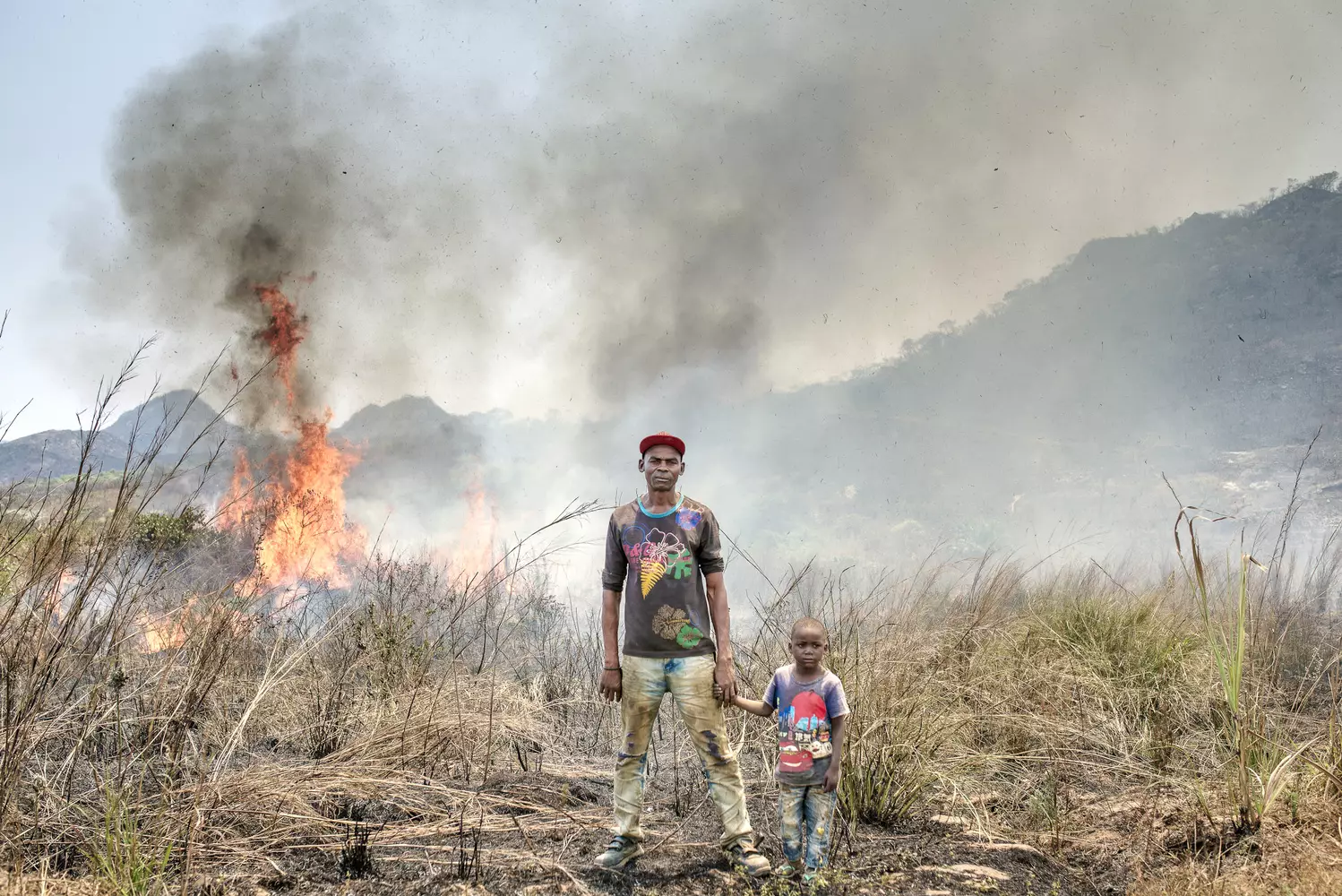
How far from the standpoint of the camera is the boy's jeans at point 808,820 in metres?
2.82

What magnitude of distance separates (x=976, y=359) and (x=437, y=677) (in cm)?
6115

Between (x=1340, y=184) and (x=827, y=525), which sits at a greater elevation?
(x=1340, y=184)

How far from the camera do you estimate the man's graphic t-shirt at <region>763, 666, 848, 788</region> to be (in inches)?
111

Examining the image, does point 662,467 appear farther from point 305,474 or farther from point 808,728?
point 305,474

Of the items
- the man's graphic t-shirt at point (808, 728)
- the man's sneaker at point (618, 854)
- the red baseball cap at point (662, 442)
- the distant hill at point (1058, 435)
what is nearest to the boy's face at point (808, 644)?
the man's graphic t-shirt at point (808, 728)

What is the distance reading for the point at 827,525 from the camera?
3903 cm

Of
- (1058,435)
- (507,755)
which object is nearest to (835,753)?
(507,755)

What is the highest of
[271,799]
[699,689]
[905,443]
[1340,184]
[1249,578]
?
[1340,184]

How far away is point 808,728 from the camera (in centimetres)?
284

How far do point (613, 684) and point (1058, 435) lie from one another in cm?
4413

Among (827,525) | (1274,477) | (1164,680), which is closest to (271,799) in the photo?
(1164,680)

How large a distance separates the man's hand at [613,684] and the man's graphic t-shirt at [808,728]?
737 millimetres

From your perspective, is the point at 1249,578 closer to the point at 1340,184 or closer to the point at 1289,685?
the point at 1289,685

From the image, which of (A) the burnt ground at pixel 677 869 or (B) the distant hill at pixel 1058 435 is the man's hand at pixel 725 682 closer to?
(A) the burnt ground at pixel 677 869
